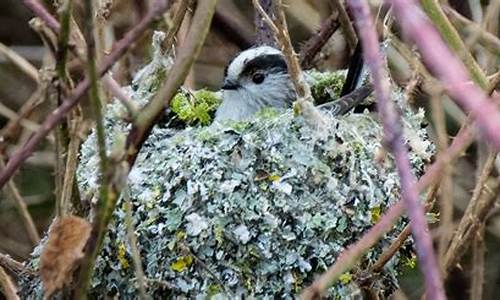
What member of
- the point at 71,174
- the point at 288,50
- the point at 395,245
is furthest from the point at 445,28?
the point at 71,174

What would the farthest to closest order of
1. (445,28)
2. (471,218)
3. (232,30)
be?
(232,30), (471,218), (445,28)

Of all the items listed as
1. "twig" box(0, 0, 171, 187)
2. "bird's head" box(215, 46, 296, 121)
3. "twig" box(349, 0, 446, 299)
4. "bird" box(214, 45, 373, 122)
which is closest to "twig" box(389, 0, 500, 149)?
"twig" box(349, 0, 446, 299)

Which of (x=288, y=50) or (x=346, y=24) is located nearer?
(x=288, y=50)

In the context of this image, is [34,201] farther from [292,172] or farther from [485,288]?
[292,172]

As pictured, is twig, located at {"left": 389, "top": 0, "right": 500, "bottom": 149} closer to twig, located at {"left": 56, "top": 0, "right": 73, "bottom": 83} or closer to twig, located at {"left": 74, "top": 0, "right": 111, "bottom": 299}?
→ twig, located at {"left": 74, "top": 0, "right": 111, "bottom": 299}

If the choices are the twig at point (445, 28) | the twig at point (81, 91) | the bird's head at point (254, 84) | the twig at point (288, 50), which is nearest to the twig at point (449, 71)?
the twig at point (81, 91)

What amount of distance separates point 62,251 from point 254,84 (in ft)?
5.65

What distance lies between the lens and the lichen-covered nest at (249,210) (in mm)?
2240

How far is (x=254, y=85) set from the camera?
10.1 ft

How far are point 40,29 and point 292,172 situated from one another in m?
0.86

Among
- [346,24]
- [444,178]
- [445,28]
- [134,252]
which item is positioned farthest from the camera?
[346,24]

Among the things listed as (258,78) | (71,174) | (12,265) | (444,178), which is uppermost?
(71,174)

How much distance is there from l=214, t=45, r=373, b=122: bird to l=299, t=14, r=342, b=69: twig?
89mm

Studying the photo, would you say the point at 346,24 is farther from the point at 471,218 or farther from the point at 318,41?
→ the point at 471,218
